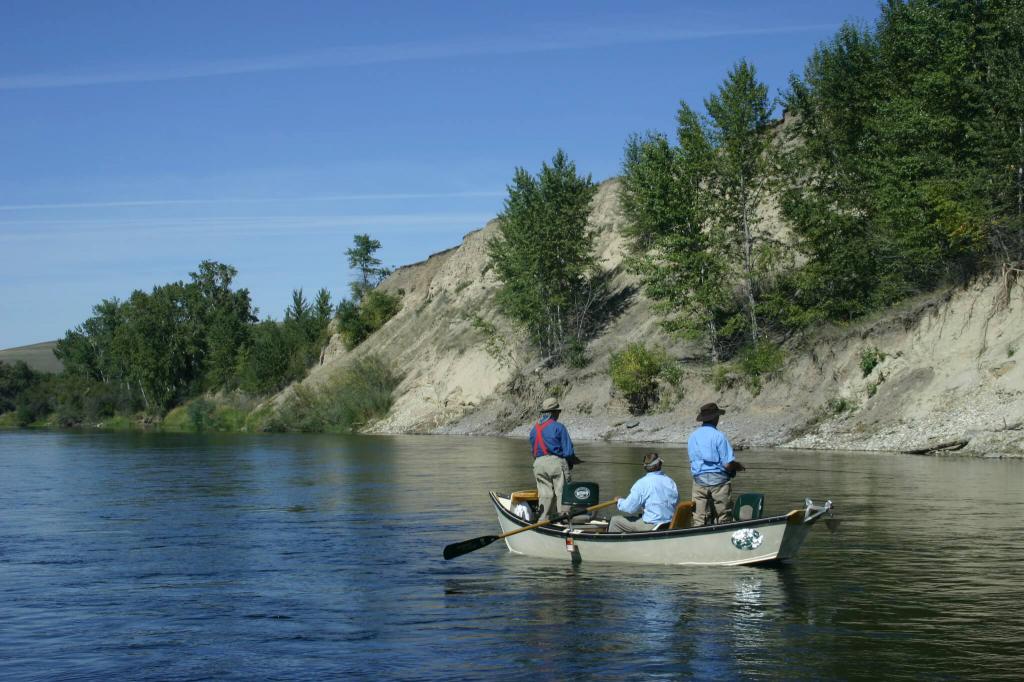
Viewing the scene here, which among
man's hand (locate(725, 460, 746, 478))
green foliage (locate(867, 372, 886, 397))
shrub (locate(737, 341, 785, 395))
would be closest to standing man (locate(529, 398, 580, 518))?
man's hand (locate(725, 460, 746, 478))

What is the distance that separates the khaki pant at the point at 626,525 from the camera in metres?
17.5

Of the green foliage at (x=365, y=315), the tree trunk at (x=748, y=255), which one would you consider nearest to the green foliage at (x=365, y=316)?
the green foliage at (x=365, y=315)

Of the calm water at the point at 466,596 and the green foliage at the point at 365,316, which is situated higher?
the green foliage at the point at 365,316

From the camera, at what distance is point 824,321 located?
165 feet

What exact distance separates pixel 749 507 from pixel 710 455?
979mm

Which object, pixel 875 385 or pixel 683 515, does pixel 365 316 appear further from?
pixel 683 515

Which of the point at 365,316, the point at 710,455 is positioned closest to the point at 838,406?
the point at 710,455

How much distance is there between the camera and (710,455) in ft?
54.8

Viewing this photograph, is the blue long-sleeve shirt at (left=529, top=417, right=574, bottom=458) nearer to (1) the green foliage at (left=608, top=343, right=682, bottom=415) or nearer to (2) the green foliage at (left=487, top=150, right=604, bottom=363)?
(1) the green foliage at (left=608, top=343, right=682, bottom=415)

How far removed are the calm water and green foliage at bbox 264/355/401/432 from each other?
51532 mm

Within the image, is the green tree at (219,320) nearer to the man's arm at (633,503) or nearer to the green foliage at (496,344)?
the green foliage at (496,344)

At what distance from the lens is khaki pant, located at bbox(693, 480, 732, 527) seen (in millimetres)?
16906

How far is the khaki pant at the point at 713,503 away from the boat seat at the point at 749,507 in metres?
0.24

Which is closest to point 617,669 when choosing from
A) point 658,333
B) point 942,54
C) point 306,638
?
point 306,638
